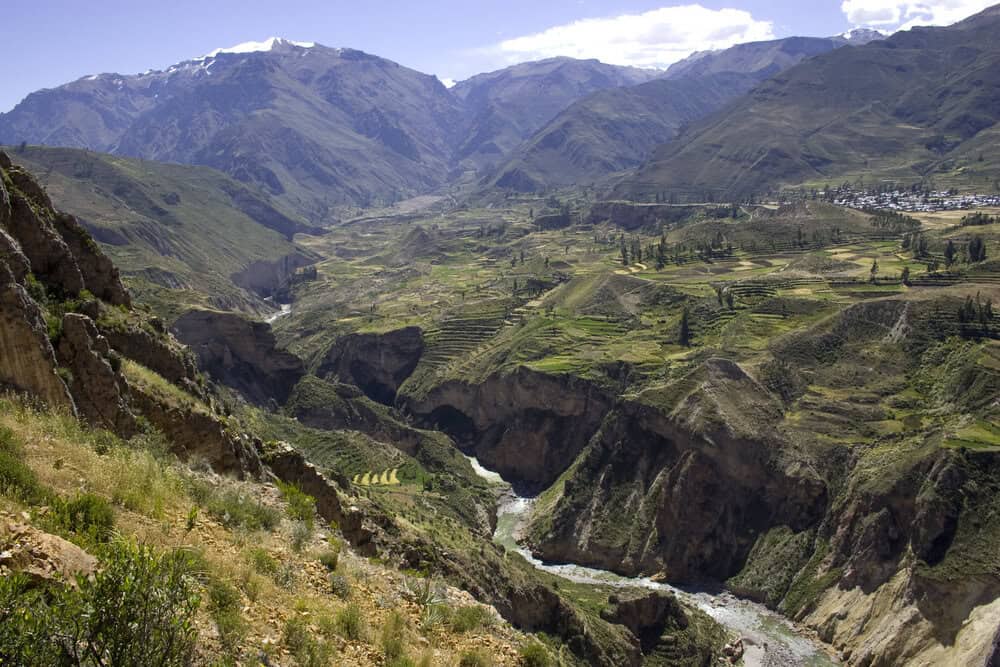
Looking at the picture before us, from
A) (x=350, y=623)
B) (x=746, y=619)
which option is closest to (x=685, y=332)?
(x=746, y=619)

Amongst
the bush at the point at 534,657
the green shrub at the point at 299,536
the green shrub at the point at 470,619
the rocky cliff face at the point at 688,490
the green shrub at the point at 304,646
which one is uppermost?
the green shrub at the point at 304,646

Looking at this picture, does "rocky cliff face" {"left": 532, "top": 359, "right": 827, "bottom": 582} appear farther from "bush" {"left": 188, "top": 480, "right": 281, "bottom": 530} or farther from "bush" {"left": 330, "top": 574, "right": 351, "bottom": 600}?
"bush" {"left": 330, "top": 574, "right": 351, "bottom": 600}

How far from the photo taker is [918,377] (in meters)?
90.4

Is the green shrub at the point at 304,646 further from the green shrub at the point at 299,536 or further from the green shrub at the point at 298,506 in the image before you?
the green shrub at the point at 298,506

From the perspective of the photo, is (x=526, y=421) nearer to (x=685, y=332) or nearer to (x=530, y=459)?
(x=530, y=459)

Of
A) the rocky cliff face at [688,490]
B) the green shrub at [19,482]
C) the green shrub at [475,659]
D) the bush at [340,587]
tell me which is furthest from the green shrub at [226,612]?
the rocky cliff face at [688,490]

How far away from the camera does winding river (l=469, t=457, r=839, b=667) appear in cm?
6788

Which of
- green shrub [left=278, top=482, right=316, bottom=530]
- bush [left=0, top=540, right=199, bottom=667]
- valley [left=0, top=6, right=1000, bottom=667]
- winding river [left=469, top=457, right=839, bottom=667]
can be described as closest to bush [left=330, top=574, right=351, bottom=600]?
valley [left=0, top=6, right=1000, bottom=667]

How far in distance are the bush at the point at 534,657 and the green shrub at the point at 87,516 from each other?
11.4 meters

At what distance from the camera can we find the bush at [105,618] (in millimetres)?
8688

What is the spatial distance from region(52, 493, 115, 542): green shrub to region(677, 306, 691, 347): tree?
359 ft

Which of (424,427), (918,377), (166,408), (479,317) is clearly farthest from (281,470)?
(479,317)

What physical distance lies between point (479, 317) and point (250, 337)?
46.1 meters

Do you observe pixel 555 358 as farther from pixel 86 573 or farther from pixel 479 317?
pixel 86 573
